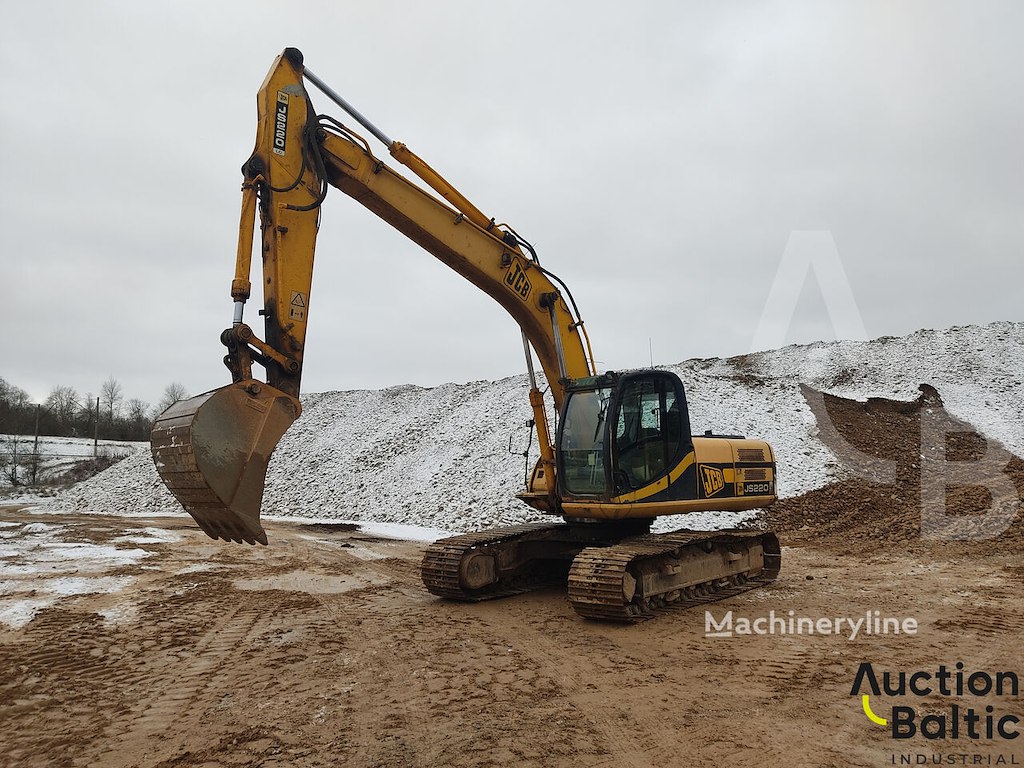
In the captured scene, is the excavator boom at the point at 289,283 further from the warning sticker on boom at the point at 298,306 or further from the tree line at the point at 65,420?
the tree line at the point at 65,420

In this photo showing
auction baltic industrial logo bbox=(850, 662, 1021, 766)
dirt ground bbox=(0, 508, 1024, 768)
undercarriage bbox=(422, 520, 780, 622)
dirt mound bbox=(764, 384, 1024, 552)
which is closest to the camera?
auction baltic industrial logo bbox=(850, 662, 1021, 766)

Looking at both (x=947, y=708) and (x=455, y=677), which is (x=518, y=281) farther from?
(x=947, y=708)

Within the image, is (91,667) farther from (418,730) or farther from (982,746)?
(982,746)

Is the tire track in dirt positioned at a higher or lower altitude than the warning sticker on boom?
lower

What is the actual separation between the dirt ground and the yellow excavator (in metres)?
0.49

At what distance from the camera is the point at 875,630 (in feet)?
22.9

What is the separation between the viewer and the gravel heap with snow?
62.6 feet

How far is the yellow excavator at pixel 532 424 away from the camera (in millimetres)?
5664

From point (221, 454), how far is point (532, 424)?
14.5ft

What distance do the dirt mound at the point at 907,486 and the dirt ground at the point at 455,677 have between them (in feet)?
12.1

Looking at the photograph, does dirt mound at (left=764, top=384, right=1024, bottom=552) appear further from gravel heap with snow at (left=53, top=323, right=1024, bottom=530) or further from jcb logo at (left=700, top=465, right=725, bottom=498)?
jcb logo at (left=700, top=465, right=725, bottom=498)

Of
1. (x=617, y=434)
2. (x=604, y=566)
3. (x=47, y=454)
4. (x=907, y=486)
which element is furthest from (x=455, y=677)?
(x=47, y=454)

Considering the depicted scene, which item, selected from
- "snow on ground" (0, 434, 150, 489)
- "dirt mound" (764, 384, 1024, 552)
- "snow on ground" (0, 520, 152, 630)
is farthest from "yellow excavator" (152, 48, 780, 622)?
"snow on ground" (0, 434, 150, 489)

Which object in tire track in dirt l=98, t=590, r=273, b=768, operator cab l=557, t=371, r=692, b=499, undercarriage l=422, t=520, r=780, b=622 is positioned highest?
operator cab l=557, t=371, r=692, b=499
